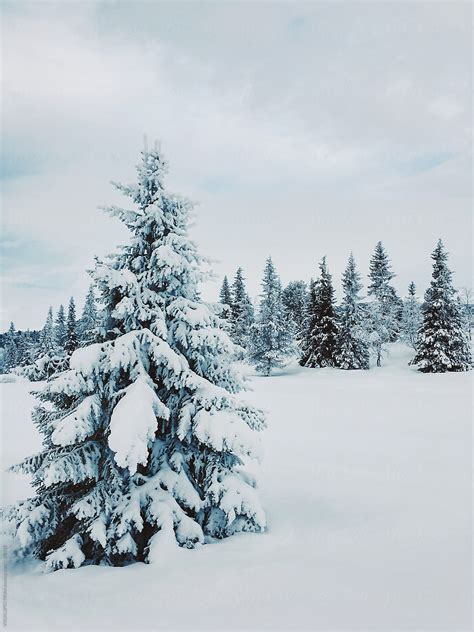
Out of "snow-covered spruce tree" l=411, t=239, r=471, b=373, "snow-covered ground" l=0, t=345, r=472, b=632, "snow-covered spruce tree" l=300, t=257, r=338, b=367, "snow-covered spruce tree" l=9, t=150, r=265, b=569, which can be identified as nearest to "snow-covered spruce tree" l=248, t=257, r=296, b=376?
"snow-covered spruce tree" l=300, t=257, r=338, b=367

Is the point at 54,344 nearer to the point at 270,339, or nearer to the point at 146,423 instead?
the point at 270,339

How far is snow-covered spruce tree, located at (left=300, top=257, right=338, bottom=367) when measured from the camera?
4388 centimetres

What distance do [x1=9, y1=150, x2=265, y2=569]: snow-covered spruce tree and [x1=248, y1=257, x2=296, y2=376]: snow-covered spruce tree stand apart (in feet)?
107

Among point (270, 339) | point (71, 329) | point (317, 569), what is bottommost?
point (317, 569)

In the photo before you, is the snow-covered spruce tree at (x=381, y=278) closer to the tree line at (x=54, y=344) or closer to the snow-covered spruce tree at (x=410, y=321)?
the snow-covered spruce tree at (x=410, y=321)

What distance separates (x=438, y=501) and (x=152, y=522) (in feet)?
21.4

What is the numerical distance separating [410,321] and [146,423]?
5432 centimetres

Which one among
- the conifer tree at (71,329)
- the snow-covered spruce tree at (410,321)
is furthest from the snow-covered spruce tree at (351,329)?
the conifer tree at (71,329)

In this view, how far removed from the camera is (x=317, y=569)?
6609mm

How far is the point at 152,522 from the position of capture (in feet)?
24.1

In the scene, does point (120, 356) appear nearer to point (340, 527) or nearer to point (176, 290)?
point (176, 290)

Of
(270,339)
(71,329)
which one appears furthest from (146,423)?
(71,329)

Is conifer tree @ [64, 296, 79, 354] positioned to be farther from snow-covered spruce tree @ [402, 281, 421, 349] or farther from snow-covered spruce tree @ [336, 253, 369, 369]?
snow-covered spruce tree @ [402, 281, 421, 349]

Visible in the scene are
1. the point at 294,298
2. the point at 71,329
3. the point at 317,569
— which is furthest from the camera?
the point at 294,298
